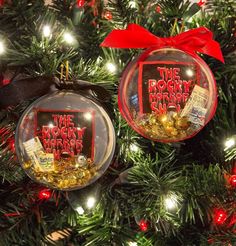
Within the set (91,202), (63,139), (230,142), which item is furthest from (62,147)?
(230,142)

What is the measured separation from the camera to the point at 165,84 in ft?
1.91

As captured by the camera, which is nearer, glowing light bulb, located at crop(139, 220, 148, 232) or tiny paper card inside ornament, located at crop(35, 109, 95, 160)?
tiny paper card inside ornament, located at crop(35, 109, 95, 160)

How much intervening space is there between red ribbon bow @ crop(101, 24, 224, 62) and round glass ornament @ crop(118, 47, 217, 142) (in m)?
0.01

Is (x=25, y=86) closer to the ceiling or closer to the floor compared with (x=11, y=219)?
closer to the ceiling

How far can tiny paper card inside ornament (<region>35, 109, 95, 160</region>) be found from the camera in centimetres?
59

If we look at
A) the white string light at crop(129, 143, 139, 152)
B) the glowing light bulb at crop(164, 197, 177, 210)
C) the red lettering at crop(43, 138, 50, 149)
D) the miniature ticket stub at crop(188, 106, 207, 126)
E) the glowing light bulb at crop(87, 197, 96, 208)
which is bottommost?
the glowing light bulb at crop(87, 197, 96, 208)

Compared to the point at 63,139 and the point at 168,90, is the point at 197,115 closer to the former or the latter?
the point at 168,90

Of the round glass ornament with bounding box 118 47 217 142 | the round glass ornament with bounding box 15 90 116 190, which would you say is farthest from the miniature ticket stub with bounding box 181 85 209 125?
the round glass ornament with bounding box 15 90 116 190

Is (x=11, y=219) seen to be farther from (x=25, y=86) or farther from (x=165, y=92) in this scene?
(x=165, y=92)

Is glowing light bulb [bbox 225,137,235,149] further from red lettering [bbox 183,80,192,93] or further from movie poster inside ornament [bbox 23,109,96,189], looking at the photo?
movie poster inside ornament [bbox 23,109,96,189]

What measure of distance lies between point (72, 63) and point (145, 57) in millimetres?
166

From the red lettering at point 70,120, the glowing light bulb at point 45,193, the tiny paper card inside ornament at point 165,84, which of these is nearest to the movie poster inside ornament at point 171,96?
the tiny paper card inside ornament at point 165,84

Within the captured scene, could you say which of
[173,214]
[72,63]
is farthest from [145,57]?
[173,214]

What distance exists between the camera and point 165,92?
0.59 metres
